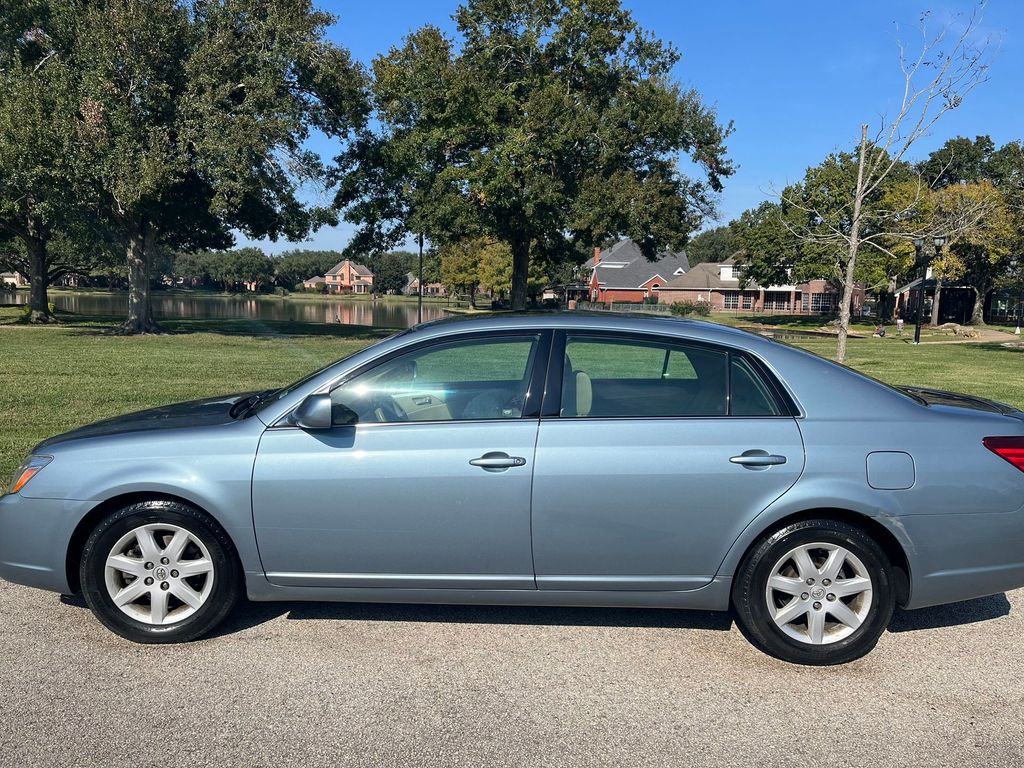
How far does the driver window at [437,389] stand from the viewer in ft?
12.7

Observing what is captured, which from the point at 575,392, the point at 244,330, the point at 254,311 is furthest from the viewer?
the point at 254,311

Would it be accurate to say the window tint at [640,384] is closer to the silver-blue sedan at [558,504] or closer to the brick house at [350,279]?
the silver-blue sedan at [558,504]

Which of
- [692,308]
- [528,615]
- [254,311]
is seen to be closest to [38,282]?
[254,311]

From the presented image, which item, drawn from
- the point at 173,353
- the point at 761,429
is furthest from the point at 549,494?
the point at 173,353

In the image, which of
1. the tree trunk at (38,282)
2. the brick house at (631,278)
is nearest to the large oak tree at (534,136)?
the tree trunk at (38,282)

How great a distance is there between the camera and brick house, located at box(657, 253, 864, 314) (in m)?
79.1

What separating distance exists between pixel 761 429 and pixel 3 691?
356 centimetres

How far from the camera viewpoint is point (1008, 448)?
3.75m

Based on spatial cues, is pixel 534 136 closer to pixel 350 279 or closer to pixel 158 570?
pixel 158 570

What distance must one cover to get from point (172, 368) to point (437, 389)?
1292 centimetres

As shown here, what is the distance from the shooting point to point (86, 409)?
33.0ft

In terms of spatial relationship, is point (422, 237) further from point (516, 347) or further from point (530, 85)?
point (516, 347)

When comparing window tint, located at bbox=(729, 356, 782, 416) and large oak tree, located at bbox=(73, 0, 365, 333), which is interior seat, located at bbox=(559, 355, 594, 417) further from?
large oak tree, located at bbox=(73, 0, 365, 333)

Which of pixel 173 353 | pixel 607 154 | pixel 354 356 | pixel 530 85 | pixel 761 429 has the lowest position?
pixel 173 353
